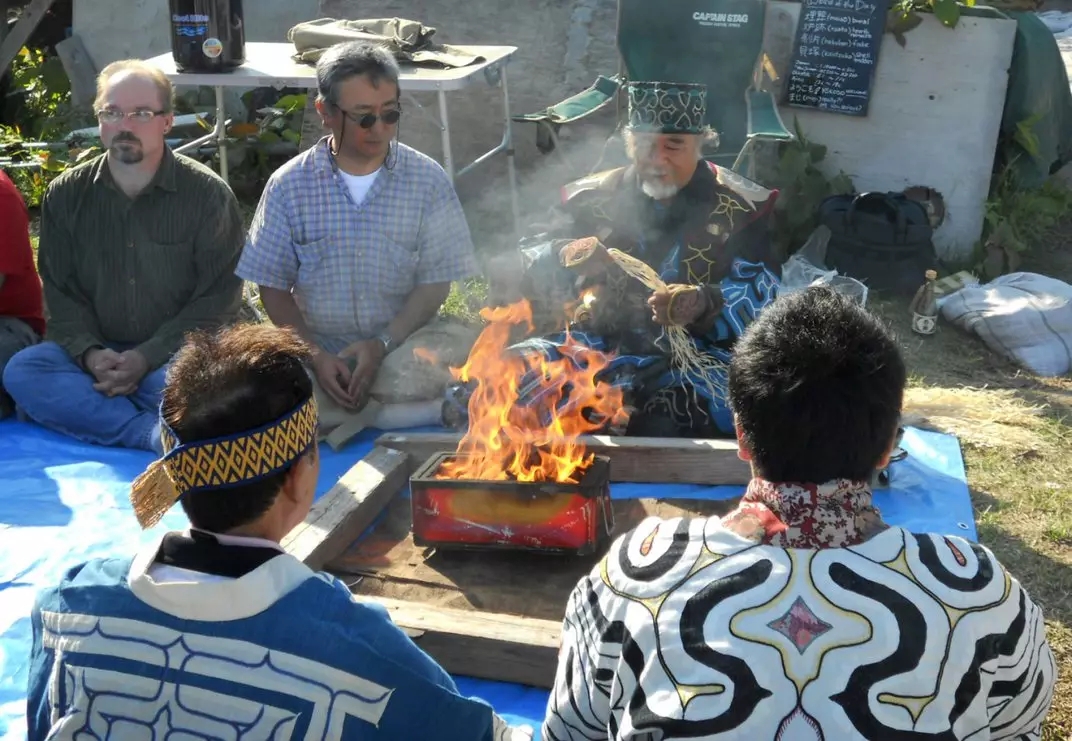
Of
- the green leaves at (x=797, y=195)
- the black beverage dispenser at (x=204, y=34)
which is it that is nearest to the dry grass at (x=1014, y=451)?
the green leaves at (x=797, y=195)

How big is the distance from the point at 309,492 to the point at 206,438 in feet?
0.75

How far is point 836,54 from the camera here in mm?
6762

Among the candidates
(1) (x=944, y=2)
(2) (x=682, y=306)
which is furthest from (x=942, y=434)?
(1) (x=944, y=2)

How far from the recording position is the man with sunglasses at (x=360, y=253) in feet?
14.1

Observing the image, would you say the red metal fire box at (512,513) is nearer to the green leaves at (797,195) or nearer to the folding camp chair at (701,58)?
the folding camp chair at (701,58)

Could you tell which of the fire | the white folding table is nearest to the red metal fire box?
the fire

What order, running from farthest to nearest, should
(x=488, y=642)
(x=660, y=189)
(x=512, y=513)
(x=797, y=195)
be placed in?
(x=797, y=195) < (x=660, y=189) < (x=512, y=513) < (x=488, y=642)

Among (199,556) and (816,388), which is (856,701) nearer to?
(816,388)

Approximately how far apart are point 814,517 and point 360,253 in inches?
126

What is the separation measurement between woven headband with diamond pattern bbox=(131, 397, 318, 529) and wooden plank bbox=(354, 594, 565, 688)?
3.81 feet

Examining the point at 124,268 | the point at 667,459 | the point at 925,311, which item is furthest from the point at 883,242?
the point at 124,268

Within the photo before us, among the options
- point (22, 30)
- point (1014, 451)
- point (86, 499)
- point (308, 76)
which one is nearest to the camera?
point (86, 499)

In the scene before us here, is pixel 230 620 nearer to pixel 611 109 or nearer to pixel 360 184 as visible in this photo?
pixel 360 184

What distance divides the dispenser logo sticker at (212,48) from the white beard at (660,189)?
3.01 metres
